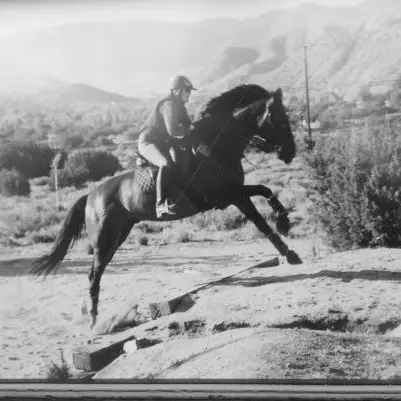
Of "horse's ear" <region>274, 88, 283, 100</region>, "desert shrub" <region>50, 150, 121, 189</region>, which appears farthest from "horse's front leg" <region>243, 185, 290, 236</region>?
"desert shrub" <region>50, 150, 121, 189</region>

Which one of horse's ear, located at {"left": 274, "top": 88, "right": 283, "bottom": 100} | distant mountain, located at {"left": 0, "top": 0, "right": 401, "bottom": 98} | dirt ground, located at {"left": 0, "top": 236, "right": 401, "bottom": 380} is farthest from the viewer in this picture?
distant mountain, located at {"left": 0, "top": 0, "right": 401, "bottom": 98}

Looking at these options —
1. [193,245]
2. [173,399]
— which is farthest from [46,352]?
[193,245]

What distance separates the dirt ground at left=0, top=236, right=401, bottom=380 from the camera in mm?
4918

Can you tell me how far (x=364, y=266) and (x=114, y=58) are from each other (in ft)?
10.0

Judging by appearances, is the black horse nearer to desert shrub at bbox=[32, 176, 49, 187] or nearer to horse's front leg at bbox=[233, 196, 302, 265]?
horse's front leg at bbox=[233, 196, 302, 265]

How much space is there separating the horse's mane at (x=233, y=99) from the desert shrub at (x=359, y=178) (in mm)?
759

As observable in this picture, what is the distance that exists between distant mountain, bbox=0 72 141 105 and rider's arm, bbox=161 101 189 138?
2.86 ft

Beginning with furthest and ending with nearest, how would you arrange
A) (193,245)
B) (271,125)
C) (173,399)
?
(193,245), (271,125), (173,399)

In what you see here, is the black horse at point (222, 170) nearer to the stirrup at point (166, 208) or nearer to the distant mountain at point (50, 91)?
the stirrup at point (166, 208)

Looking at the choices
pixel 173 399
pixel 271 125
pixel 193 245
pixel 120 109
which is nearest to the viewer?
pixel 173 399

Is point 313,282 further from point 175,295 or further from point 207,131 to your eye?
point 207,131

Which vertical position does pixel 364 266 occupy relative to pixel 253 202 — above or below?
below

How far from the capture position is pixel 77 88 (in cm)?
632

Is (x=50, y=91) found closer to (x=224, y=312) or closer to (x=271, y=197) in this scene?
(x=271, y=197)
